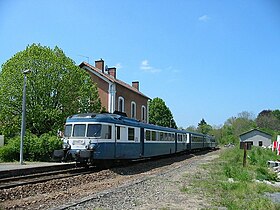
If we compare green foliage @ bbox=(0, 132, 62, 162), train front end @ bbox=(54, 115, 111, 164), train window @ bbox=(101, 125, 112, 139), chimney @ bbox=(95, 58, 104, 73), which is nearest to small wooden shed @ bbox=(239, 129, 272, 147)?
chimney @ bbox=(95, 58, 104, 73)

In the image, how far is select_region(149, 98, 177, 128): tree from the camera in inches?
3430

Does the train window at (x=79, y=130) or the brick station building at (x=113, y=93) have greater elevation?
the brick station building at (x=113, y=93)

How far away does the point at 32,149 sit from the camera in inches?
881

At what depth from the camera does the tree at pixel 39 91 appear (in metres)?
27.5

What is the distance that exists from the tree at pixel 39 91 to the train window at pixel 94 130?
11.7 metres

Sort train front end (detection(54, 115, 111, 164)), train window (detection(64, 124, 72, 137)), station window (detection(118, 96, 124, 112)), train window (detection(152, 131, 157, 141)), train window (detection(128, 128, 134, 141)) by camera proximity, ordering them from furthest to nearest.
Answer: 1. station window (detection(118, 96, 124, 112))
2. train window (detection(152, 131, 157, 141))
3. train window (detection(128, 128, 134, 141))
4. train window (detection(64, 124, 72, 137))
5. train front end (detection(54, 115, 111, 164))

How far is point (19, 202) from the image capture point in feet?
29.5

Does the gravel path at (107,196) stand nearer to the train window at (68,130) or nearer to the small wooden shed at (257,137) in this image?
the train window at (68,130)

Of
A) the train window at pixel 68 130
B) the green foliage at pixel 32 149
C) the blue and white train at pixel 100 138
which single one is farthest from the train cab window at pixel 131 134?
the green foliage at pixel 32 149

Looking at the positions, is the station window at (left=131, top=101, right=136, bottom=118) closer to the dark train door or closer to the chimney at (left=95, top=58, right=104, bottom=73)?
the chimney at (left=95, top=58, right=104, bottom=73)

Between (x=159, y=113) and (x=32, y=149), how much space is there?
6652 centimetres

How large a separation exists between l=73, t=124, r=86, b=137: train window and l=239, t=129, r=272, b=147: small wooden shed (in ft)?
239

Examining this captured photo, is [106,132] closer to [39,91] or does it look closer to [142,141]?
[142,141]

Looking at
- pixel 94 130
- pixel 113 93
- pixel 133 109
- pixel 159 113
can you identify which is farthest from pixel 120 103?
pixel 159 113
